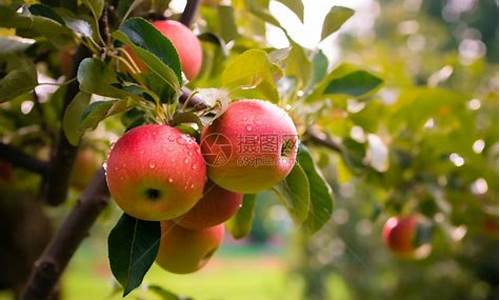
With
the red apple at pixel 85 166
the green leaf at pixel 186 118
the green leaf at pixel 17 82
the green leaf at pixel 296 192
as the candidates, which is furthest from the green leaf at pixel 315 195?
the red apple at pixel 85 166

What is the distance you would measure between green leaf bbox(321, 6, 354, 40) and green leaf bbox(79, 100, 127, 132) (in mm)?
289

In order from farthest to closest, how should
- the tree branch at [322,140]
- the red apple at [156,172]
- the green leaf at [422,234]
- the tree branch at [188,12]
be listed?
the green leaf at [422,234] < the tree branch at [322,140] < the tree branch at [188,12] < the red apple at [156,172]

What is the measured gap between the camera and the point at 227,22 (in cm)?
79

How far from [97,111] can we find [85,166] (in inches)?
20.1

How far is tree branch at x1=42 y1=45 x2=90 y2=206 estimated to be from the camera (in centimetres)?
67

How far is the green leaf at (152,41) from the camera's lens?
0.53 metres

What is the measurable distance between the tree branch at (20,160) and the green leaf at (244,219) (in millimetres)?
261

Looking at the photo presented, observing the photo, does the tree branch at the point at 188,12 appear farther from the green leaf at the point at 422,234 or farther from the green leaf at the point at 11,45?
the green leaf at the point at 422,234

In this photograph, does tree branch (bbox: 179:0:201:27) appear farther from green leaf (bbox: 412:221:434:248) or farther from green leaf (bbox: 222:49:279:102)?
green leaf (bbox: 412:221:434:248)

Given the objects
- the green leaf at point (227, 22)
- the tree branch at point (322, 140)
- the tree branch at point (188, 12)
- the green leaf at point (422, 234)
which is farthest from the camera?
the green leaf at point (422, 234)

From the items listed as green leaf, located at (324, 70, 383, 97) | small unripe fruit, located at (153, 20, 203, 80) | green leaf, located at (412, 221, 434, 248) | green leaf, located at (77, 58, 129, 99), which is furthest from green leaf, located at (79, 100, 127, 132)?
green leaf, located at (412, 221, 434, 248)

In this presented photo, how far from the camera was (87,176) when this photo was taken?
1013 millimetres

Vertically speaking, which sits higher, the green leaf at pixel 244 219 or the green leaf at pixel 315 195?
the green leaf at pixel 315 195

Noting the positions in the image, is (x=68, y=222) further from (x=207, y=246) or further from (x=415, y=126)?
(x=415, y=126)
